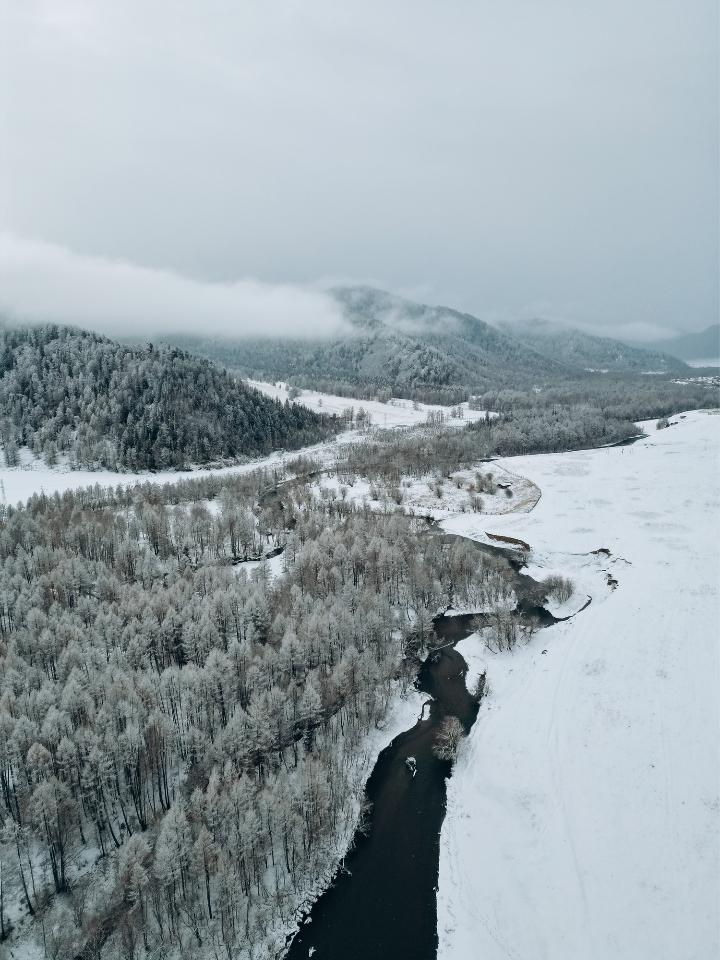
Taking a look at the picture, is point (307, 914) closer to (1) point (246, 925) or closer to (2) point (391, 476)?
(1) point (246, 925)

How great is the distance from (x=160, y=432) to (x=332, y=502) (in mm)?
71618

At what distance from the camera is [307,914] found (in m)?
29.0

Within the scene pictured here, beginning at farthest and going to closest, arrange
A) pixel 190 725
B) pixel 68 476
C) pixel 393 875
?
pixel 68 476, pixel 190 725, pixel 393 875

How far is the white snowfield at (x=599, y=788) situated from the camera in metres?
28.2

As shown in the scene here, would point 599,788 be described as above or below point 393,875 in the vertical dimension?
above

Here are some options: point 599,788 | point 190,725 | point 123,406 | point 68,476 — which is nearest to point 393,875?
point 599,788

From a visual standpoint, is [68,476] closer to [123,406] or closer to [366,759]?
[123,406]

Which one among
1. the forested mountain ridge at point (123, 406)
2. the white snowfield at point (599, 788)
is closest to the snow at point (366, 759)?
the white snowfield at point (599, 788)

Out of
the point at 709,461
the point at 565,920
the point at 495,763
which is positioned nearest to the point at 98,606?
the point at 495,763

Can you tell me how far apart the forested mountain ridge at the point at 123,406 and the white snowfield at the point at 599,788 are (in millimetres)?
119803

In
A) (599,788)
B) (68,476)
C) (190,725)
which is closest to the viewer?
(599,788)

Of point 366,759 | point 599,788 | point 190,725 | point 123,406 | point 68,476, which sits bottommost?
point 366,759

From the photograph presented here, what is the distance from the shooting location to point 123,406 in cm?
15725

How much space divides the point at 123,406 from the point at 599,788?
15781 cm
